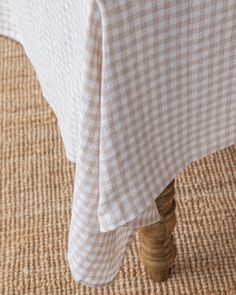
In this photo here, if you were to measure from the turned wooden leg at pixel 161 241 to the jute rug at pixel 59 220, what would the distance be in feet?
0.18

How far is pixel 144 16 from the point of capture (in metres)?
0.75

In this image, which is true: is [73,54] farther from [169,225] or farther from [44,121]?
[44,121]

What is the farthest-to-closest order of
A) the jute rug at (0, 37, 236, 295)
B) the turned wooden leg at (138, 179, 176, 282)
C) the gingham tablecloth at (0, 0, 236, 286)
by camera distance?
the jute rug at (0, 37, 236, 295) < the turned wooden leg at (138, 179, 176, 282) < the gingham tablecloth at (0, 0, 236, 286)

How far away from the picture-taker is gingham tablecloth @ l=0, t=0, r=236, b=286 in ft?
2.51

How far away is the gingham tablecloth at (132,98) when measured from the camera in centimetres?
76

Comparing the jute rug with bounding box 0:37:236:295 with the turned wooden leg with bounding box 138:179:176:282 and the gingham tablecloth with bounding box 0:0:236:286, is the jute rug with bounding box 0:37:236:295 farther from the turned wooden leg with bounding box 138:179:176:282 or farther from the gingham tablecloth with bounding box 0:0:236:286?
the gingham tablecloth with bounding box 0:0:236:286

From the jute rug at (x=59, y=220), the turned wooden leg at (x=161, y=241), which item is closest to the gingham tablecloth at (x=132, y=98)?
the turned wooden leg at (x=161, y=241)

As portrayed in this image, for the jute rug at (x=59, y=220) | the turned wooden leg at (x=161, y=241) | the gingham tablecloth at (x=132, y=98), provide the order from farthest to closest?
the jute rug at (x=59, y=220), the turned wooden leg at (x=161, y=241), the gingham tablecloth at (x=132, y=98)

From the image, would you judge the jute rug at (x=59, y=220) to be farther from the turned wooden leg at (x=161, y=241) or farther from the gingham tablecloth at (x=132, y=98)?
Result: the gingham tablecloth at (x=132, y=98)

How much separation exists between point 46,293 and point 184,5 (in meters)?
0.77

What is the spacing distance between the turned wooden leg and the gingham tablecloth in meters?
0.15

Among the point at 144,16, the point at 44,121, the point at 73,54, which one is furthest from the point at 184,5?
the point at 44,121

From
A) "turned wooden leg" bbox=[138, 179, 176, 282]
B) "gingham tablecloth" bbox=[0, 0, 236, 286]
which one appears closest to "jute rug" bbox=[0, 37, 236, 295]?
"turned wooden leg" bbox=[138, 179, 176, 282]

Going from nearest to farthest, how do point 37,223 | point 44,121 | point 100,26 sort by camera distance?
point 100,26 < point 37,223 < point 44,121
